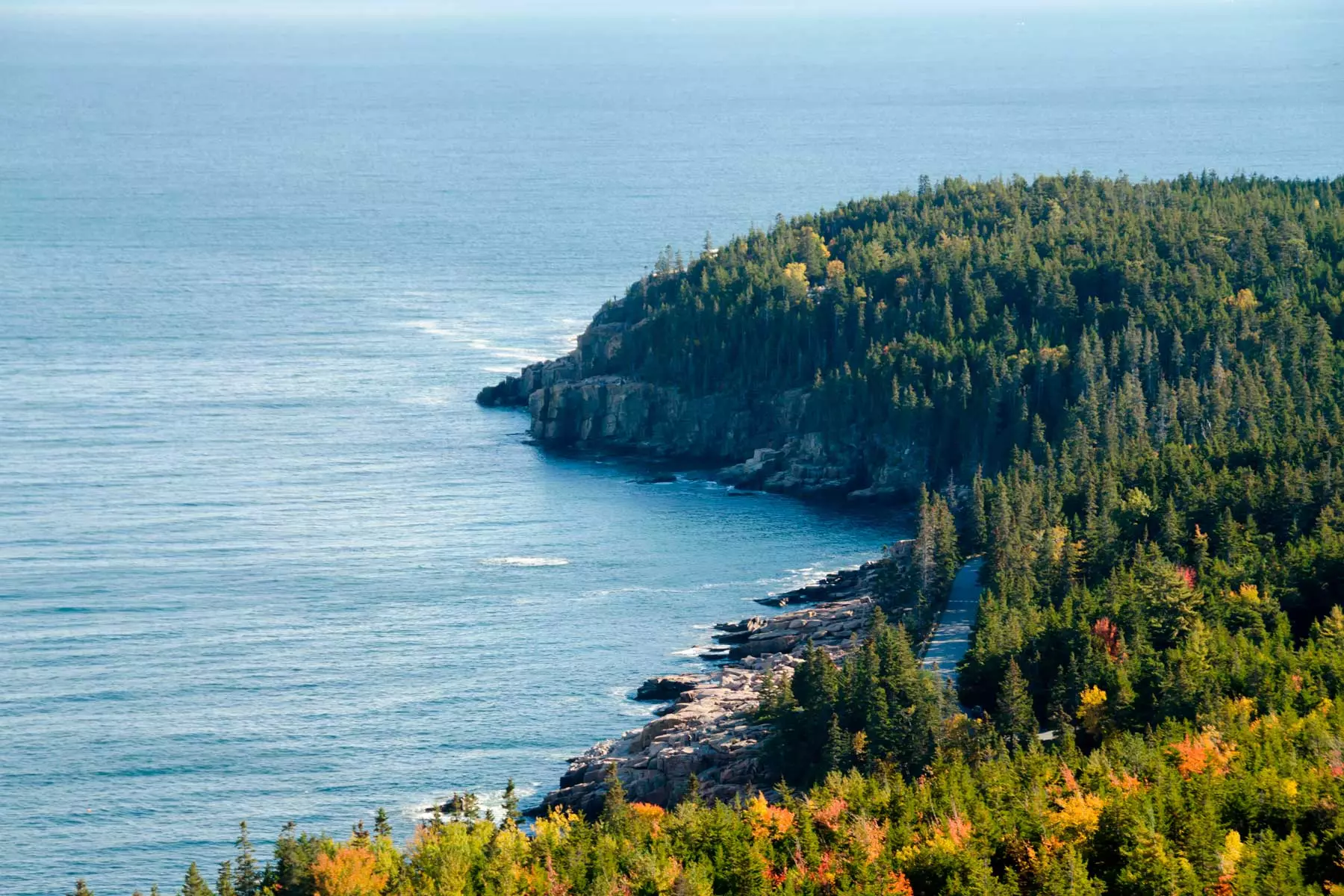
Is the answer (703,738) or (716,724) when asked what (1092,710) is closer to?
(703,738)

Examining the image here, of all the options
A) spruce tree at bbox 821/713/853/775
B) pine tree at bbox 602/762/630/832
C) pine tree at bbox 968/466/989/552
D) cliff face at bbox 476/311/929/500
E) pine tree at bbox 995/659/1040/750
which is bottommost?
pine tree at bbox 602/762/630/832

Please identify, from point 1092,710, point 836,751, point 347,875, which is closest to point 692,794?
point 836,751

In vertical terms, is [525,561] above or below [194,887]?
above

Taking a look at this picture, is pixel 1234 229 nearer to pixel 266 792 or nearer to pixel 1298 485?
pixel 1298 485

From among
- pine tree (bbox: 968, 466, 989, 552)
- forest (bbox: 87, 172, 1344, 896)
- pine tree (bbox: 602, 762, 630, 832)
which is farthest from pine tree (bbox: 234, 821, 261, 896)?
pine tree (bbox: 968, 466, 989, 552)

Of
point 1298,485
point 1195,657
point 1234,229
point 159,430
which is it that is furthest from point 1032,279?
point 1195,657

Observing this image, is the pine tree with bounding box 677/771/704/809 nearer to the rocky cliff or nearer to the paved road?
the rocky cliff
